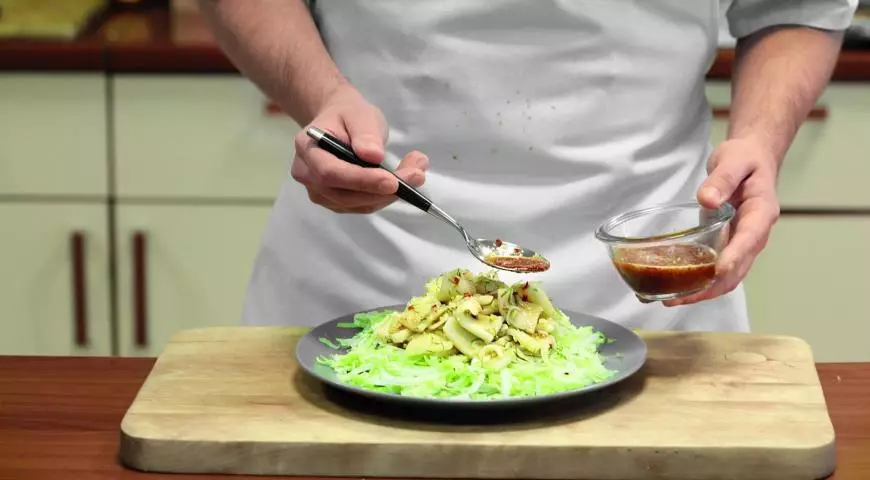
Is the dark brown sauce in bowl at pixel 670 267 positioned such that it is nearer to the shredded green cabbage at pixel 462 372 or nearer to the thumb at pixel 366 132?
the shredded green cabbage at pixel 462 372

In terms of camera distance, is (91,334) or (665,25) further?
(91,334)

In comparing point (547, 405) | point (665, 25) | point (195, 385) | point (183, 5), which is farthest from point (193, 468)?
point (183, 5)

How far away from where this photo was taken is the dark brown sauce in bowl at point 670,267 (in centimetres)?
117

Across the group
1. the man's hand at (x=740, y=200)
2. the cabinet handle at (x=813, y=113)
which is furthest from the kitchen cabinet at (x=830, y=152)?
the man's hand at (x=740, y=200)

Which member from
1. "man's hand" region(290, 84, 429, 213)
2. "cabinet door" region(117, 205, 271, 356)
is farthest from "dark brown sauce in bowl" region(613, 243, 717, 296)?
"cabinet door" region(117, 205, 271, 356)

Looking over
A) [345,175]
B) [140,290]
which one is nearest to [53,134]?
[140,290]

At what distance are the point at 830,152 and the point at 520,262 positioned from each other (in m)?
1.21

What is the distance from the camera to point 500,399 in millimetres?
1046

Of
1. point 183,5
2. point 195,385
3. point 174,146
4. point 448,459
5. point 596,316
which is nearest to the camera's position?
point 448,459

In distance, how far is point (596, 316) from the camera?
142 cm

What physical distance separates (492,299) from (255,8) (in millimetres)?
496

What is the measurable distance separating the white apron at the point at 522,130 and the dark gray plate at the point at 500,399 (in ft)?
0.36

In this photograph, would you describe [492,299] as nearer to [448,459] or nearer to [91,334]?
[448,459]

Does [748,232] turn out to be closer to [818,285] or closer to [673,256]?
[673,256]
